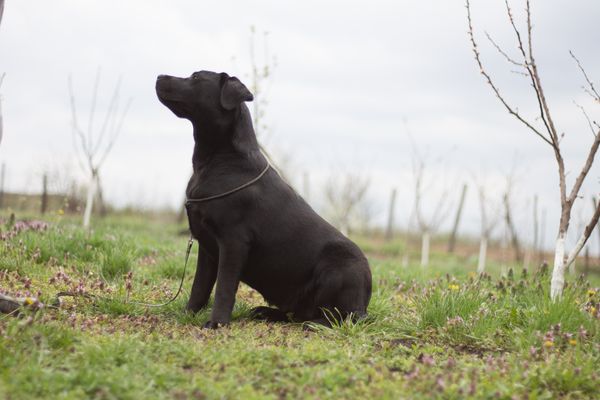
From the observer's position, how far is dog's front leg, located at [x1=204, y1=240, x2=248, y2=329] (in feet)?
14.5

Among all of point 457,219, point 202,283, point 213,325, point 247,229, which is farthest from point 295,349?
point 457,219

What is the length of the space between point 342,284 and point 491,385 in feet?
5.08

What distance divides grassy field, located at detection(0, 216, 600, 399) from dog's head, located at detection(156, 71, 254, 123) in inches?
61.1

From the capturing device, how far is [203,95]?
450 centimetres

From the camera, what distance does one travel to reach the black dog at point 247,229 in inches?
176

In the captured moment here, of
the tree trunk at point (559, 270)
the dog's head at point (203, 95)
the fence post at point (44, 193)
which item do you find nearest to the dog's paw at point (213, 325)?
the dog's head at point (203, 95)

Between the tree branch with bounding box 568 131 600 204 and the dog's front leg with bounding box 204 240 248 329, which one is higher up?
the tree branch with bounding box 568 131 600 204

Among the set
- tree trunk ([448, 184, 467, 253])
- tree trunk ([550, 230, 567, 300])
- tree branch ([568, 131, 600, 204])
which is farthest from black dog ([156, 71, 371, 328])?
tree trunk ([448, 184, 467, 253])

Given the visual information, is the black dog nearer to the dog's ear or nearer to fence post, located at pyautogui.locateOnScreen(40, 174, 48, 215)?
the dog's ear

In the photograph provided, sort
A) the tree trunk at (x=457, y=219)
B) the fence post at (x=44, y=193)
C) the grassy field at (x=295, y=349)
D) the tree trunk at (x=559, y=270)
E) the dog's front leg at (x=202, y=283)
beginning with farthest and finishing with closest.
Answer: the tree trunk at (x=457, y=219), the fence post at (x=44, y=193), the tree trunk at (x=559, y=270), the dog's front leg at (x=202, y=283), the grassy field at (x=295, y=349)

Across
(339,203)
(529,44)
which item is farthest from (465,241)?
(529,44)

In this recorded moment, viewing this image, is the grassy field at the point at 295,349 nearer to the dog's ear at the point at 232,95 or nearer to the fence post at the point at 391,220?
the dog's ear at the point at 232,95

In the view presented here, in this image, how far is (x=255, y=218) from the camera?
459cm

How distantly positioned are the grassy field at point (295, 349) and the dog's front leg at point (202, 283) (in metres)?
0.12
